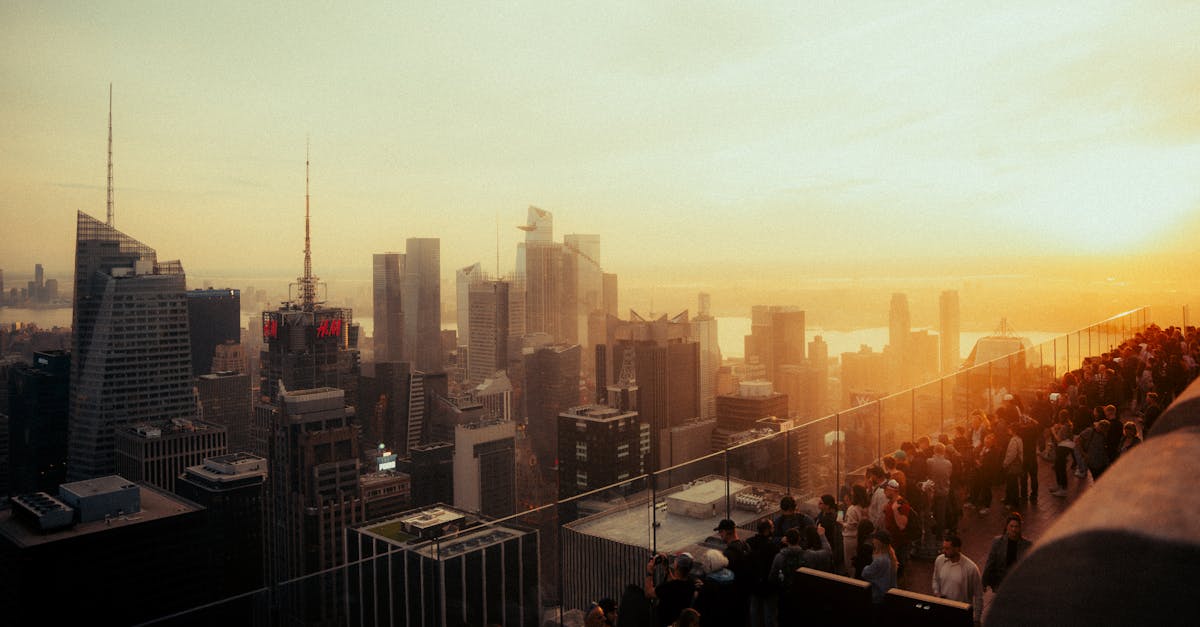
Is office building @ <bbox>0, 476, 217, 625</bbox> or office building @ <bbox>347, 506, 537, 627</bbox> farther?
office building @ <bbox>0, 476, 217, 625</bbox>

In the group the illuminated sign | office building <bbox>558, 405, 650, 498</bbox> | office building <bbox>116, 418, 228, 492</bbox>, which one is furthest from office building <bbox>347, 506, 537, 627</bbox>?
the illuminated sign

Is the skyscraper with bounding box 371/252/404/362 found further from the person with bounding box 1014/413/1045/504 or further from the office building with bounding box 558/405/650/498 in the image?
the person with bounding box 1014/413/1045/504

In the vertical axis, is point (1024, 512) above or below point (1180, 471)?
below

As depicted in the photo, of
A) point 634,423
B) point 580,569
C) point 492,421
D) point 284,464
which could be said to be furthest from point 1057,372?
point 492,421

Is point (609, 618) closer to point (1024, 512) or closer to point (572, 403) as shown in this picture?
point (1024, 512)

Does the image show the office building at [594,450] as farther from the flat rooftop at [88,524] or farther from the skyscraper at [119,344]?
the skyscraper at [119,344]

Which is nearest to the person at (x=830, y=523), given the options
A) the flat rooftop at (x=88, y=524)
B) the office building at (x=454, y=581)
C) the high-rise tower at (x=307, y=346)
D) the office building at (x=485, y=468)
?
the office building at (x=454, y=581)
